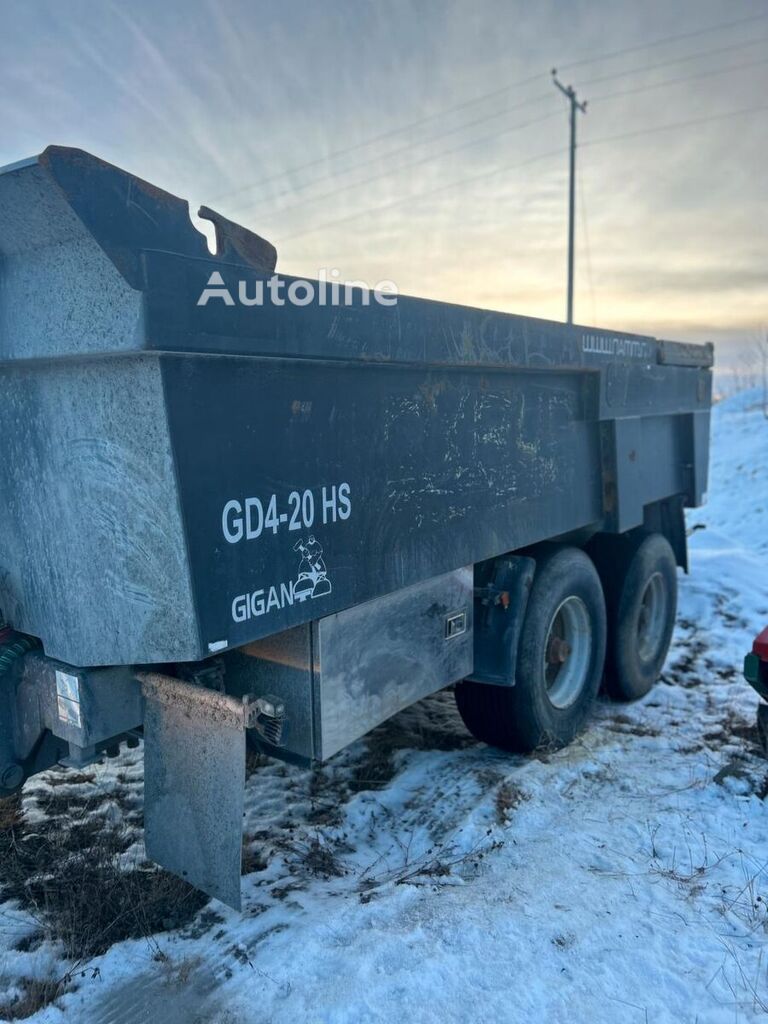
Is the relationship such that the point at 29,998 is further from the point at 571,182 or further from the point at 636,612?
the point at 571,182

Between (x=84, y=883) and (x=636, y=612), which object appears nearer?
(x=84, y=883)

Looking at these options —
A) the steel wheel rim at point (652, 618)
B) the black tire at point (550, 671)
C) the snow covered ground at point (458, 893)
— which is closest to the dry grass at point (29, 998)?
the snow covered ground at point (458, 893)

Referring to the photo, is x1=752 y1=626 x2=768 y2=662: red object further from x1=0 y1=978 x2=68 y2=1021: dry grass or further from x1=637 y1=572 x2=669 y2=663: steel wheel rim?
x1=0 y1=978 x2=68 y2=1021: dry grass

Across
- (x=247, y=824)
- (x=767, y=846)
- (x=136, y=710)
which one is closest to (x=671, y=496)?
(x=767, y=846)

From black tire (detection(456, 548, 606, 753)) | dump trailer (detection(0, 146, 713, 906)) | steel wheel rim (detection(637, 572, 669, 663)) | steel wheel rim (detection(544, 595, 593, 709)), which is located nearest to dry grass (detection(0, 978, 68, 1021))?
dump trailer (detection(0, 146, 713, 906))

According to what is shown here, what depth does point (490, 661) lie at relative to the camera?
11.2 feet

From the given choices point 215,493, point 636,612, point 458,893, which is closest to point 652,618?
point 636,612

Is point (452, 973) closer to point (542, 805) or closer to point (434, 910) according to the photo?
point (434, 910)

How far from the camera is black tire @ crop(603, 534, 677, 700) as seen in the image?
4.60m

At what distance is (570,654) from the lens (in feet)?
13.7

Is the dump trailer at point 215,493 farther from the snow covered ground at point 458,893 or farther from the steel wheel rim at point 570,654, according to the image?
the steel wheel rim at point 570,654

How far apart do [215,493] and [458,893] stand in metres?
1.68

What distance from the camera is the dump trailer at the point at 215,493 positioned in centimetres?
191

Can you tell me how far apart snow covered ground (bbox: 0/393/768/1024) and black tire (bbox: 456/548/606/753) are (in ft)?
0.46
